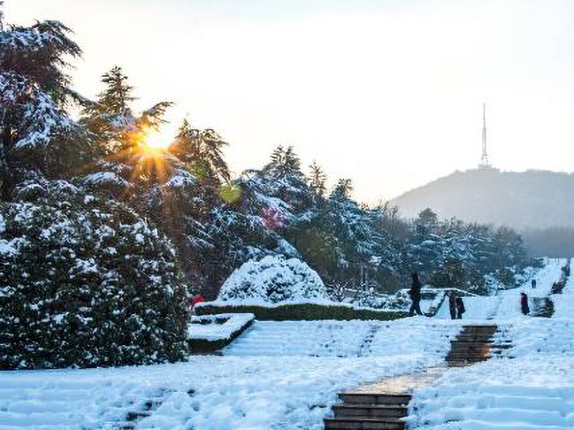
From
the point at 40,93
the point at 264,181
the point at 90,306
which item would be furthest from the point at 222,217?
the point at 90,306

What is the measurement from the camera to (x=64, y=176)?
2595 centimetres

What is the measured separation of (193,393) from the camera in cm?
1062

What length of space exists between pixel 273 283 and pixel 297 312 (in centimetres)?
195

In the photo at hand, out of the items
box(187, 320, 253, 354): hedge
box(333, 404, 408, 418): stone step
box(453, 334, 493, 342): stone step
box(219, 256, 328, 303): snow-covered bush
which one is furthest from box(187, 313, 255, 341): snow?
box(333, 404, 408, 418): stone step

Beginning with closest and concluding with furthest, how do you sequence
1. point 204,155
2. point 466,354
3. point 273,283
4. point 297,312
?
point 466,354, point 297,312, point 273,283, point 204,155

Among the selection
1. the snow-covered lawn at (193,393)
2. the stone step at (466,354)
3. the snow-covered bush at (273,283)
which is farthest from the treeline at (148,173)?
the stone step at (466,354)

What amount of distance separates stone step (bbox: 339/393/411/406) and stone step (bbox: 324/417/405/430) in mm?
476

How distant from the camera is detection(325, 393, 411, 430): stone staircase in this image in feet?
31.0

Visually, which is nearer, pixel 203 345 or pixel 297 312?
pixel 203 345

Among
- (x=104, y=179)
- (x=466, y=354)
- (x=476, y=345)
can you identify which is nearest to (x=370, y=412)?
(x=466, y=354)

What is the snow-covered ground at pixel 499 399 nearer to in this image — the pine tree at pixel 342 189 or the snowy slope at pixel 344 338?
the snowy slope at pixel 344 338

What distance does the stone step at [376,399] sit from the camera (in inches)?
393

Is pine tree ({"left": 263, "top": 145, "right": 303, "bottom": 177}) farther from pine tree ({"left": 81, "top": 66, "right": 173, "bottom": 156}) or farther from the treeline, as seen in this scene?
pine tree ({"left": 81, "top": 66, "right": 173, "bottom": 156})

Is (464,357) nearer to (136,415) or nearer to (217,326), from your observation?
(217,326)
